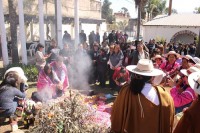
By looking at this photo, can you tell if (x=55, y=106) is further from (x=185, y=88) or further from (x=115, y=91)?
(x=115, y=91)

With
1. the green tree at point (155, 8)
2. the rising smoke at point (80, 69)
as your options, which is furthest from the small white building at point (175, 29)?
the rising smoke at point (80, 69)

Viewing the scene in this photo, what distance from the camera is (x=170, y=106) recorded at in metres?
3.18

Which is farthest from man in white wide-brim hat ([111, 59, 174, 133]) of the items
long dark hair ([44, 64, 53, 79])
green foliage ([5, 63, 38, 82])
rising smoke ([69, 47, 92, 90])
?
green foliage ([5, 63, 38, 82])

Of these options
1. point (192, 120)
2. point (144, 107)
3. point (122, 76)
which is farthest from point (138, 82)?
point (122, 76)

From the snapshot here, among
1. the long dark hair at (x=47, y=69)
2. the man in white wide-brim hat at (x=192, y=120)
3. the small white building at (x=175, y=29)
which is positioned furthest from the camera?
the small white building at (x=175, y=29)

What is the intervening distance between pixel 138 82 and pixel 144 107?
337 millimetres

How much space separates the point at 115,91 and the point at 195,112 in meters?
6.23

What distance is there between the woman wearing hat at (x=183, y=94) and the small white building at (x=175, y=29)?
2166 cm

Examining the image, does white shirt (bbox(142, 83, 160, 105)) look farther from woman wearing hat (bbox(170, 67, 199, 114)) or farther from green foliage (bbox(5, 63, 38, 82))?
green foliage (bbox(5, 63, 38, 82))

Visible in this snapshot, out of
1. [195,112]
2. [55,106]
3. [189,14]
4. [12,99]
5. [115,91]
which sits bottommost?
[115,91]

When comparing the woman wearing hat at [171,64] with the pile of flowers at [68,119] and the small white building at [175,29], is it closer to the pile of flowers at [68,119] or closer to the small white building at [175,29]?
the pile of flowers at [68,119]

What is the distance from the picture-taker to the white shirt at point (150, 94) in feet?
10.2

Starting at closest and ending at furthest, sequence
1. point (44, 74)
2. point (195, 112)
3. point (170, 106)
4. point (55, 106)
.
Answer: point (195, 112), point (170, 106), point (55, 106), point (44, 74)

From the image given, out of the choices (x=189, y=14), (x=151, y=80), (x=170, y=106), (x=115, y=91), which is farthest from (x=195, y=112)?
(x=189, y=14)
